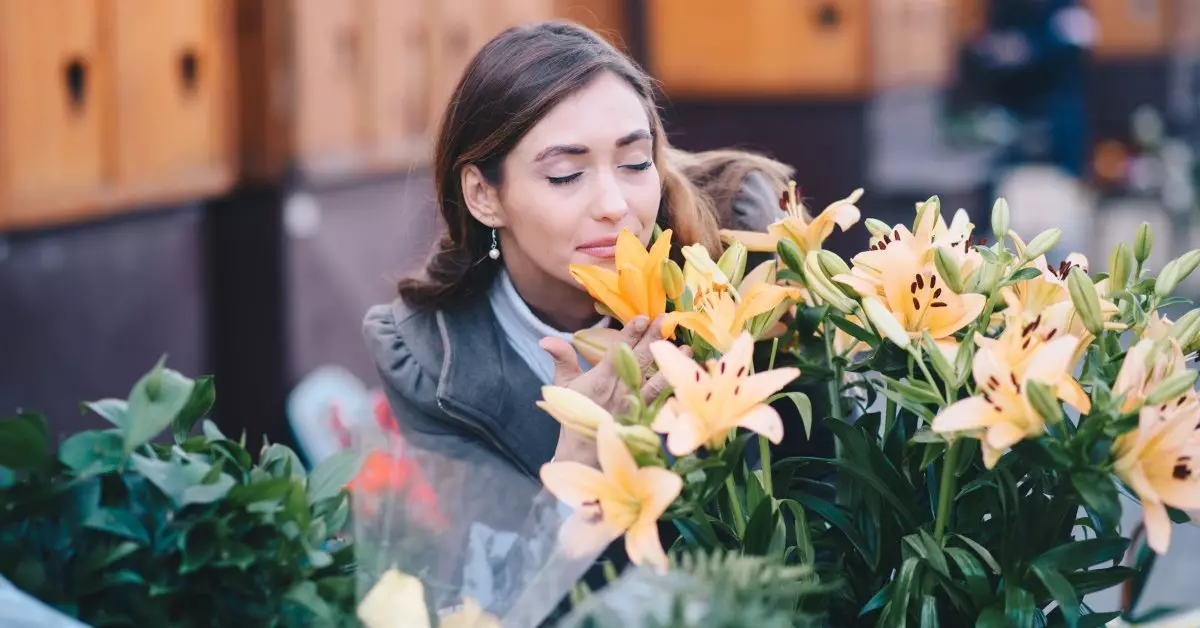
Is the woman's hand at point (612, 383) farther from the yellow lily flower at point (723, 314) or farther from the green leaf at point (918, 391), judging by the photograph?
the green leaf at point (918, 391)

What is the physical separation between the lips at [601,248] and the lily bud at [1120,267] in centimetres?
46

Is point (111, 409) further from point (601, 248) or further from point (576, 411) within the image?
point (601, 248)

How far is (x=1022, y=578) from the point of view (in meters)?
1.16

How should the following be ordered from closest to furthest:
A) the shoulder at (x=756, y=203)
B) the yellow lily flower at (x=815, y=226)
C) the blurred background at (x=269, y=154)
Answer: the yellow lily flower at (x=815, y=226)
the shoulder at (x=756, y=203)
the blurred background at (x=269, y=154)

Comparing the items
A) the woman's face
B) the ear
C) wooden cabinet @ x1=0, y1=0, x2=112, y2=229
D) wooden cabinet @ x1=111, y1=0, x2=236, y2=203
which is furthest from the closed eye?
wooden cabinet @ x1=111, y1=0, x2=236, y2=203

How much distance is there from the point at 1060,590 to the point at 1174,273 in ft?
1.01

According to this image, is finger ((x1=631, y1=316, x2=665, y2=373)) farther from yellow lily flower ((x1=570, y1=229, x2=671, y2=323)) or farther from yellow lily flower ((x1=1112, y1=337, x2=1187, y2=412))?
yellow lily flower ((x1=1112, y1=337, x2=1187, y2=412))

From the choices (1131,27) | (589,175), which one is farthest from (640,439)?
(1131,27)

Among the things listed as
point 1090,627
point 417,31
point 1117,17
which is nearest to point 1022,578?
point 1090,627

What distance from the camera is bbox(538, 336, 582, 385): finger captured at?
134cm

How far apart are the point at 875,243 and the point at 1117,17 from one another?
471 inches

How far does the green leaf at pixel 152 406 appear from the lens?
44.0 inches

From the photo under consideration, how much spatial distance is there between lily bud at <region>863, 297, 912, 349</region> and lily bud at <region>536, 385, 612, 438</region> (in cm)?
22

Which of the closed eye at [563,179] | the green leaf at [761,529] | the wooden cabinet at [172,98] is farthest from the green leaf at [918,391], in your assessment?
the wooden cabinet at [172,98]
